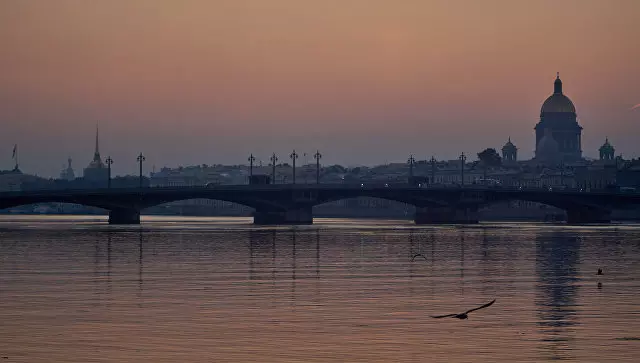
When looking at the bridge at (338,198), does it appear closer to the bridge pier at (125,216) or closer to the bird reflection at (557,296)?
the bridge pier at (125,216)

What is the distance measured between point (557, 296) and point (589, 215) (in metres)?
129

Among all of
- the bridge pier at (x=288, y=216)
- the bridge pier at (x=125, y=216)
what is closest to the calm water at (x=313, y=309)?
the bridge pier at (x=125, y=216)

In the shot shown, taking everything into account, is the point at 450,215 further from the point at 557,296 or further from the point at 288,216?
the point at 557,296

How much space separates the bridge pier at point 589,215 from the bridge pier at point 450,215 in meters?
12.2

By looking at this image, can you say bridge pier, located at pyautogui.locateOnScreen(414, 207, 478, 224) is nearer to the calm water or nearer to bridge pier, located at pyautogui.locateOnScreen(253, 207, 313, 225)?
bridge pier, located at pyautogui.locateOnScreen(253, 207, 313, 225)

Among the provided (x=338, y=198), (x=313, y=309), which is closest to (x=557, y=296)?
(x=313, y=309)

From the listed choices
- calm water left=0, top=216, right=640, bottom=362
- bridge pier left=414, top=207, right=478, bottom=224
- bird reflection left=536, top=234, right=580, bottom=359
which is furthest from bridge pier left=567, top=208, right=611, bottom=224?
calm water left=0, top=216, right=640, bottom=362

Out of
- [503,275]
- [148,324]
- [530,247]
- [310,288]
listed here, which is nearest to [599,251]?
[530,247]

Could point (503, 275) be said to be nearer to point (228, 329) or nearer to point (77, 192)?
point (228, 329)

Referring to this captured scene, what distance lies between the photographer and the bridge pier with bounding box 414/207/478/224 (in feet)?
560

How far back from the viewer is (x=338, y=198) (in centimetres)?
16488

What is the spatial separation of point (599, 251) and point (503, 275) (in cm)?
2671

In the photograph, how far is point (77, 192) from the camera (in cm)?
14362

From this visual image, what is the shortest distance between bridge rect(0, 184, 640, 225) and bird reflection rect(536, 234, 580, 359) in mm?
80419
